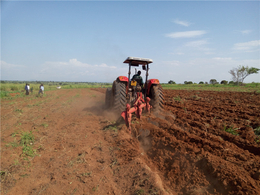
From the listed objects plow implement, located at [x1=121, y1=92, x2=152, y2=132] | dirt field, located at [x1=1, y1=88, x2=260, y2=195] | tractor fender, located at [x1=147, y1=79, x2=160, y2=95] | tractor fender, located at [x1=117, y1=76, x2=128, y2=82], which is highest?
tractor fender, located at [x1=117, y1=76, x2=128, y2=82]

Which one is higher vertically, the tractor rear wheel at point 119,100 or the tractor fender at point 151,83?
the tractor fender at point 151,83

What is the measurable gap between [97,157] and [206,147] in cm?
237

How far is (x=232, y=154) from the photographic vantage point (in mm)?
2996

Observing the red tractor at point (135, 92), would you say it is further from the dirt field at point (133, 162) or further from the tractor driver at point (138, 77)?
the dirt field at point (133, 162)

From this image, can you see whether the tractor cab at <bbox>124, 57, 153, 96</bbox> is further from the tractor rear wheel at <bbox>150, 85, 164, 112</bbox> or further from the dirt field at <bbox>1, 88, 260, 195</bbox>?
the dirt field at <bbox>1, 88, 260, 195</bbox>

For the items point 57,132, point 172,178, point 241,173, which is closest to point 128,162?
point 172,178

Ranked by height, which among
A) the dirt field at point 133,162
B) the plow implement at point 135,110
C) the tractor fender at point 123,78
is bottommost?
the dirt field at point 133,162

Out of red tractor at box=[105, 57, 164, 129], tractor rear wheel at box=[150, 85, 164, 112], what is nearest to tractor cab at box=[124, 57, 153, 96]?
red tractor at box=[105, 57, 164, 129]

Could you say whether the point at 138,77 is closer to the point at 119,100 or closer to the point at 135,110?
the point at 119,100

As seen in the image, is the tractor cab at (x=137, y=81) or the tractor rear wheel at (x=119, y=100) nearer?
the tractor rear wheel at (x=119, y=100)

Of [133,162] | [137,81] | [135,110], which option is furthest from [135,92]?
[133,162]

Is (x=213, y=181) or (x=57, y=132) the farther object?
(x=57, y=132)

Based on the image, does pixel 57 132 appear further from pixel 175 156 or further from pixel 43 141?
pixel 175 156

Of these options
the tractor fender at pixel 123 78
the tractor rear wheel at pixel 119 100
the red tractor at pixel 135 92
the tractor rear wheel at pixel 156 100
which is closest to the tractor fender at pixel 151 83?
the red tractor at pixel 135 92
